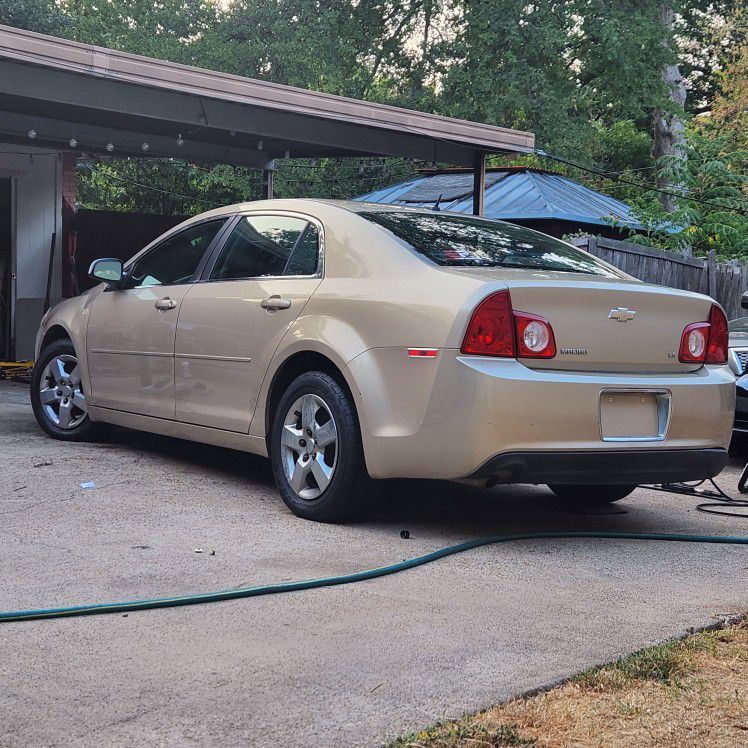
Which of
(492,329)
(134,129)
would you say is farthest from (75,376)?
(134,129)

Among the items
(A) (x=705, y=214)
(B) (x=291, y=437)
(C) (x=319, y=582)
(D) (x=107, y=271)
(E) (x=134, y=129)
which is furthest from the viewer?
(A) (x=705, y=214)

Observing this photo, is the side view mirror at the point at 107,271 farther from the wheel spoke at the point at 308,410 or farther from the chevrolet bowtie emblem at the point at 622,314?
the chevrolet bowtie emblem at the point at 622,314

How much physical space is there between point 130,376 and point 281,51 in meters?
22.0

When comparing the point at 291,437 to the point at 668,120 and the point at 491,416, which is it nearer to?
the point at 491,416

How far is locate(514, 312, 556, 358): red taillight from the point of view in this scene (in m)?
4.93

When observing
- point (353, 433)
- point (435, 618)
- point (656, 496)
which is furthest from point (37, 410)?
point (435, 618)

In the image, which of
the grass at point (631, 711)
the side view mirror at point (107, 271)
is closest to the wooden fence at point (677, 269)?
the side view mirror at point (107, 271)

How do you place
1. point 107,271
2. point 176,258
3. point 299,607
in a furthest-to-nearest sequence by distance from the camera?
point 107,271, point 176,258, point 299,607

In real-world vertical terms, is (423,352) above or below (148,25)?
below

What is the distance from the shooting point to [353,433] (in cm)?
523

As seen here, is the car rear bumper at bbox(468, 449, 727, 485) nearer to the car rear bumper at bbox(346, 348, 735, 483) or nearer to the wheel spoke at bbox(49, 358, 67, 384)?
the car rear bumper at bbox(346, 348, 735, 483)

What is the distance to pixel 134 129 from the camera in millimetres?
13812

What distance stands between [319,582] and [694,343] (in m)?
2.30

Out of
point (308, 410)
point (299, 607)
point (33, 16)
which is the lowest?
point (299, 607)
